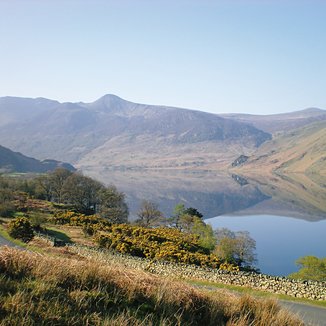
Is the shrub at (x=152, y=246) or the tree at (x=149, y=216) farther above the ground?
the shrub at (x=152, y=246)

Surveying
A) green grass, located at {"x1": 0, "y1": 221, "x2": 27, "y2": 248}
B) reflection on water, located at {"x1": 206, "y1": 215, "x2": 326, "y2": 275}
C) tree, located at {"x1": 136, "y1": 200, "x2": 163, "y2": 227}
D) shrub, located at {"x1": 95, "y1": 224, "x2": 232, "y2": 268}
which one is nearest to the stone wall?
shrub, located at {"x1": 95, "y1": 224, "x2": 232, "y2": 268}

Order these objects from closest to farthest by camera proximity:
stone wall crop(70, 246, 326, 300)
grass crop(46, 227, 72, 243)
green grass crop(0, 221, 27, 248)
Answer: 1. stone wall crop(70, 246, 326, 300)
2. green grass crop(0, 221, 27, 248)
3. grass crop(46, 227, 72, 243)

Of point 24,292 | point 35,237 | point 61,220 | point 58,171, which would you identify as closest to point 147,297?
point 24,292

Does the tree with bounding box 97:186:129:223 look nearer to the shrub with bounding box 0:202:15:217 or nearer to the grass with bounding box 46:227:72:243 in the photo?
the shrub with bounding box 0:202:15:217

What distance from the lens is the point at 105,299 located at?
6.13 metres

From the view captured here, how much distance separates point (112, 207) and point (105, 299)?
69.8 meters

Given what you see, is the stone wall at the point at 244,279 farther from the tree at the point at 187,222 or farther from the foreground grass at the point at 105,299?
the tree at the point at 187,222

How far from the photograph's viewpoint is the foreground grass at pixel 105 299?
5301 millimetres

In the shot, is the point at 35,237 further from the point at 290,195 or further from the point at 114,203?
the point at 290,195

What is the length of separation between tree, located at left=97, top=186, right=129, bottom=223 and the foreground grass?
207ft

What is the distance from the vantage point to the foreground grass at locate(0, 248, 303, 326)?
5301 mm

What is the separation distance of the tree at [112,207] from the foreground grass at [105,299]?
6319cm

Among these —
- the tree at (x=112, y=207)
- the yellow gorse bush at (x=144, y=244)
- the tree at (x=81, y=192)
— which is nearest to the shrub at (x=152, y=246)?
the yellow gorse bush at (x=144, y=244)

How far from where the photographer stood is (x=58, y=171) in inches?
3295
